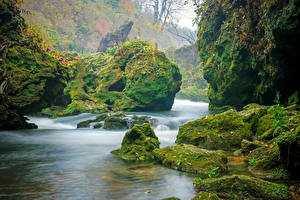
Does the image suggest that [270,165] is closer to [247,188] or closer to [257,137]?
[247,188]

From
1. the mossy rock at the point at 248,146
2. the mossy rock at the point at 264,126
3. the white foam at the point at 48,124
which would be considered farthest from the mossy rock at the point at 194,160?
the white foam at the point at 48,124

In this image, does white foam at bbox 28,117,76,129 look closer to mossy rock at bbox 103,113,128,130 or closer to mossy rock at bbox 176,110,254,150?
mossy rock at bbox 103,113,128,130

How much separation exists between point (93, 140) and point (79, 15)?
43.2 m

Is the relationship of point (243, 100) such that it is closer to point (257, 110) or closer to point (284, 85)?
point (284, 85)

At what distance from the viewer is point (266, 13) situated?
849cm

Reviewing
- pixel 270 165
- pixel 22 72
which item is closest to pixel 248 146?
pixel 270 165

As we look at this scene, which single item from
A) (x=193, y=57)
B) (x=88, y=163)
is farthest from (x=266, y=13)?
(x=193, y=57)

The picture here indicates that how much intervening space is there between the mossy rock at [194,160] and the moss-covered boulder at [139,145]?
62 centimetres

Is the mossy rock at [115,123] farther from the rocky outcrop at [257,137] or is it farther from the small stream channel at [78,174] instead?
the rocky outcrop at [257,137]

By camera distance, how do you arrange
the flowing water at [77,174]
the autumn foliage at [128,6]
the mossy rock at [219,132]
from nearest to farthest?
the flowing water at [77,174] → the mossy rock at [219,132] → the autumn foliage at [128,6]

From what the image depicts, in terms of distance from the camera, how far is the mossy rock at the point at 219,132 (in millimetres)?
7898

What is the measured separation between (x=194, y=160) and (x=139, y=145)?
2.26 meters

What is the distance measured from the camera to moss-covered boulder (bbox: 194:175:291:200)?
3.64 m

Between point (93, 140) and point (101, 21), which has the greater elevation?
point (101, 21)
